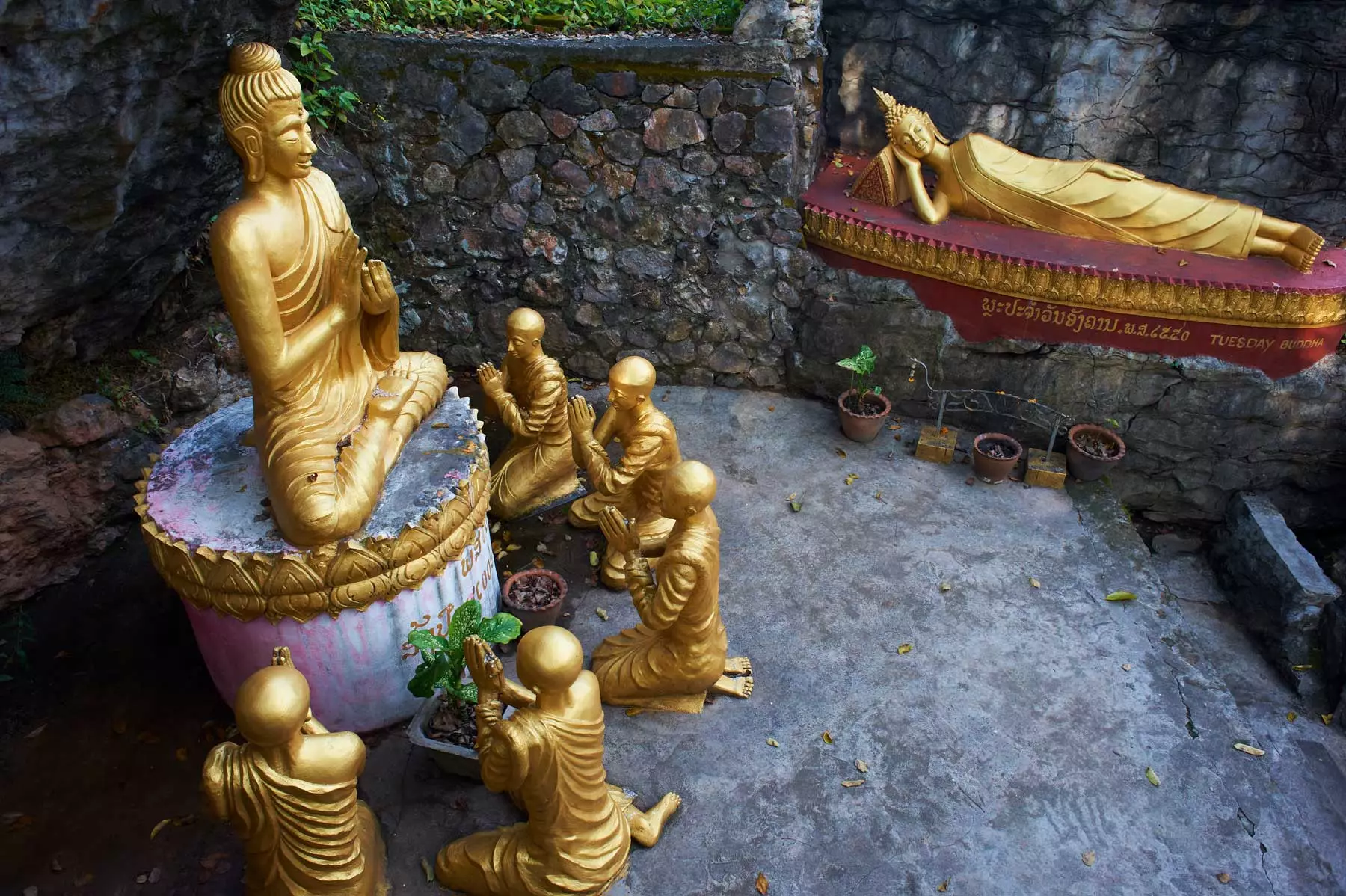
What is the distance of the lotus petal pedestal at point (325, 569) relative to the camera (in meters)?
4.21

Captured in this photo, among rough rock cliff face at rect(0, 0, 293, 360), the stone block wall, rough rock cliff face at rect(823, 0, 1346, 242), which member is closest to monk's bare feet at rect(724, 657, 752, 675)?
the stone block wall

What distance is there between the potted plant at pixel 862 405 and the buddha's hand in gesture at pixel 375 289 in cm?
328

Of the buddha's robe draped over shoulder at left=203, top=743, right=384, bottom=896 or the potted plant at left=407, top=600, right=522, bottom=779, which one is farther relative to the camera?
the potted plant at left=407, top=600, right=522, bottom=779

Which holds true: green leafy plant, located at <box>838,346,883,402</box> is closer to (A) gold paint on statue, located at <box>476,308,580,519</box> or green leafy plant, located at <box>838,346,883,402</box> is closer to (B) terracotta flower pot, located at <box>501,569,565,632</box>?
(A) gold paint on statue, located at <box>476,308,580,519</box>

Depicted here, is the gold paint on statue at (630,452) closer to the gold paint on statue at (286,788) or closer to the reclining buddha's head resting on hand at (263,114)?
the reclining buddha's head resting on hand at (263,114)

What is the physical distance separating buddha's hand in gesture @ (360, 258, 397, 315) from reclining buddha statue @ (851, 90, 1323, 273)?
4086 millimetres

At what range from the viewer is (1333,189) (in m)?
7.42

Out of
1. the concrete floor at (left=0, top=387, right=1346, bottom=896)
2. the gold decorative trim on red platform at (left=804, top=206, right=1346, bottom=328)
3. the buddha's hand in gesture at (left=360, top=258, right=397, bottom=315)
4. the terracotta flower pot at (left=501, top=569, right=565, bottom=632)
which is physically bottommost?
the concrete floor at (left=0, top=387, right=1346, bottom=896)

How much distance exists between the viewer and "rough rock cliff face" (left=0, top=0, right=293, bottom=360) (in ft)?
13.0

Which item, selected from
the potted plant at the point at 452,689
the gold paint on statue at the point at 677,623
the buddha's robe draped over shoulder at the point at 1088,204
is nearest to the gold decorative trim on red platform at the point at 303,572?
the potted plant at the point at 452,689

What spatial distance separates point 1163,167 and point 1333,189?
1.26 meters

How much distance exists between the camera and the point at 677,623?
4.44m

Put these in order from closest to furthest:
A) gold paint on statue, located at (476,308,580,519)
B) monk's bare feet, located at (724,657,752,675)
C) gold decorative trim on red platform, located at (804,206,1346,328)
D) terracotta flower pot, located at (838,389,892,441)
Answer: monk's bare feet, located at (724,657,752,675) < gold paint on statue, located at (476,308,580,519) < gold decorative trim on red platform, located at (804,206,1346,328) < terracotta flower pot, located at (838,389,892,441)

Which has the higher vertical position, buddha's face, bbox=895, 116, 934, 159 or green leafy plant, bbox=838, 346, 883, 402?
buddha's face, bbox=895, 116, 934, 159
